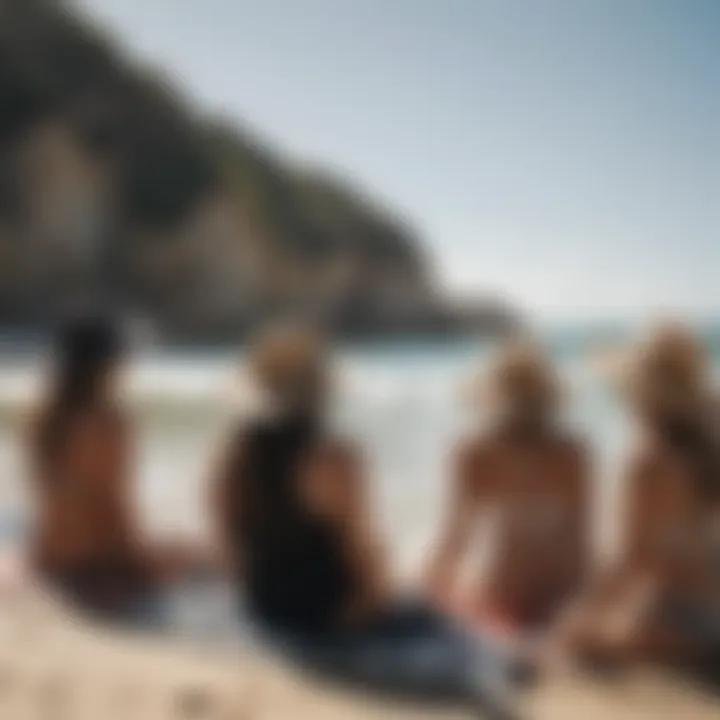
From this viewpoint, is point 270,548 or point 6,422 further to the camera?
point 6,422

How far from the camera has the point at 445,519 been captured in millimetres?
1614

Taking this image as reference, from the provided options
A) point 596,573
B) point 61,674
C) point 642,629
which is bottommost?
point 61,674

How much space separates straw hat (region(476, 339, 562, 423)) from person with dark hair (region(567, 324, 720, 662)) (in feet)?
0.43

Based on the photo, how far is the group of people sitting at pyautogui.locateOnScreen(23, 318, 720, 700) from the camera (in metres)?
1.42

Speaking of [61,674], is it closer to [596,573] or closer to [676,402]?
[596,573]

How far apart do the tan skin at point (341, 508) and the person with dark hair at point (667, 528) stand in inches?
12.3

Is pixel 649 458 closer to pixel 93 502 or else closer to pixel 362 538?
pixel 362 538

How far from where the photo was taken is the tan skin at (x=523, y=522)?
1544mm

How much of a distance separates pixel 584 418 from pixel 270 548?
542mm

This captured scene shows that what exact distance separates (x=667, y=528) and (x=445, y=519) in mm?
362

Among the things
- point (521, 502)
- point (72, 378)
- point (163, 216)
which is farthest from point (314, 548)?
point (163, 216)

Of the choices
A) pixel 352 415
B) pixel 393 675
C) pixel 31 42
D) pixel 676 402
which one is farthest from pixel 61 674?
pixel 31 42

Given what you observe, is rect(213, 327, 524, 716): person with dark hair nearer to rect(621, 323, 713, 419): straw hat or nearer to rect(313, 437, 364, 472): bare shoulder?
rect(313, 437, 364, 472): bare shoulder

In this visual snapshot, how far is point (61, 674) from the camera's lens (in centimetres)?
139
